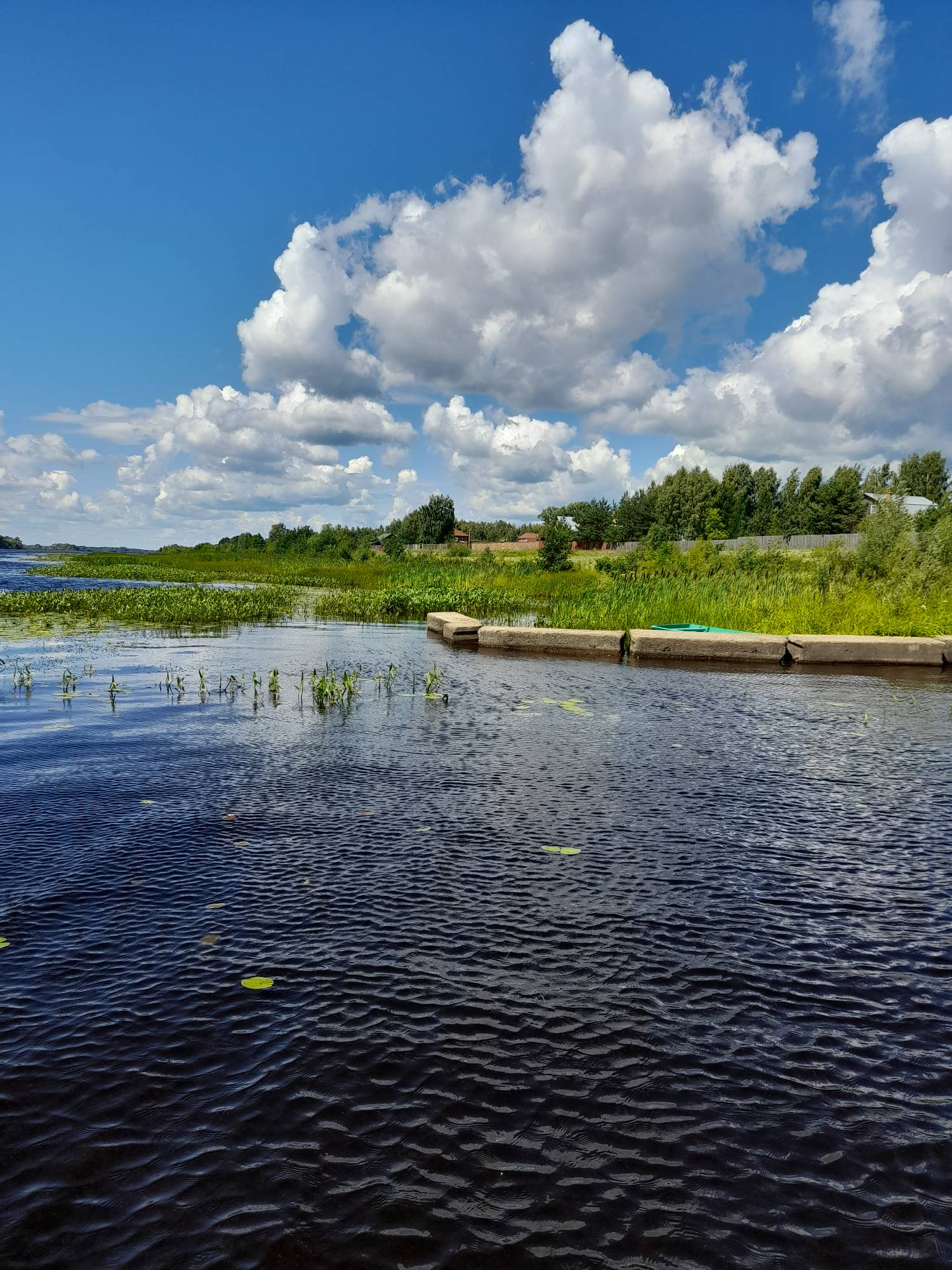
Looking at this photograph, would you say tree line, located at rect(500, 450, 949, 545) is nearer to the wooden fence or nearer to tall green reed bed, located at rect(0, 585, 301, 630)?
the wooden fence

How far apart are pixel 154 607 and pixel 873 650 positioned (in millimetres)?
21629

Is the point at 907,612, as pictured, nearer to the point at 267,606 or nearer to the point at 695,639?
the point at 695,639

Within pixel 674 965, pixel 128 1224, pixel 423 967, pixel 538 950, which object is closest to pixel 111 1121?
pixel 128 1224

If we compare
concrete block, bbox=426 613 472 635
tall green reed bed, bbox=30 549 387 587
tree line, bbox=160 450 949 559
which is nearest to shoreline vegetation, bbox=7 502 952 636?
concrete block, bbox=426 613 472 635

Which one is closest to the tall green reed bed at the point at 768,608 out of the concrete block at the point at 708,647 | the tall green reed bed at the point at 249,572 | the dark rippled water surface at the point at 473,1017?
the concrete block at the point at 708,647

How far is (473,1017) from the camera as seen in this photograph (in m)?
3.38

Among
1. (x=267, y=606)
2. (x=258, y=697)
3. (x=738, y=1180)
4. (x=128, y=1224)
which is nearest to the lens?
(x=128, y=1224)

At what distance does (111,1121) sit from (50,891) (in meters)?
2.25

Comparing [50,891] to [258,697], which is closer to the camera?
[50,891]

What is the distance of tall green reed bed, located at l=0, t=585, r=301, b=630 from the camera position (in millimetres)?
24172

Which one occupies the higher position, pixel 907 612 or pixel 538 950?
pixel 907 612

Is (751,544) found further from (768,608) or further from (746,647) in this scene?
(746,647)

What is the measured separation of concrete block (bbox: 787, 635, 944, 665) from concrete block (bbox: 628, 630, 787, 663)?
590 millimetres

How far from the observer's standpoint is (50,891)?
4.62m
